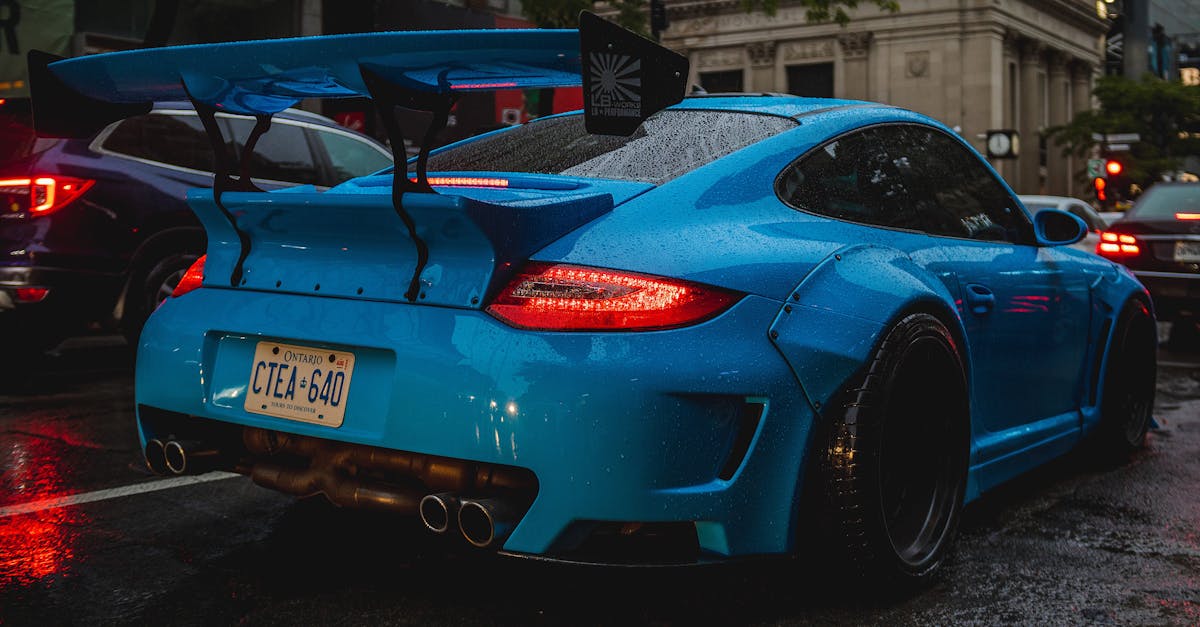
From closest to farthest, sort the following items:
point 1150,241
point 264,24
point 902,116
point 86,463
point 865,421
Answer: point 865,421 → point 902,116 → point 86,463 → point 1150,241 → point 264,24

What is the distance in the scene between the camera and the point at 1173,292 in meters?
9.98

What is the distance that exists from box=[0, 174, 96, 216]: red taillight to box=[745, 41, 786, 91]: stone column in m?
54.5

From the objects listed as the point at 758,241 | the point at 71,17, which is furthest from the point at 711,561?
the point at 71,17

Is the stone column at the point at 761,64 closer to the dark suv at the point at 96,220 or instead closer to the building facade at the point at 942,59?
the building facade at the point at 942,59

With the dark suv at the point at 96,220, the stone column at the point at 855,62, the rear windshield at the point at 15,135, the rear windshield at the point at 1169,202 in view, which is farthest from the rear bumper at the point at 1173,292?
the stone column at the point at 855,62

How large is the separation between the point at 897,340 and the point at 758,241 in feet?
1.53

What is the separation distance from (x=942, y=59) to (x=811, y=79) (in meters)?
7.27

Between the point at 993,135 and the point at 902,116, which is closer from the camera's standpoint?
the point at 902,116

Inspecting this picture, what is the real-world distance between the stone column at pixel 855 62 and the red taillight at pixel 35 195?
51.7 meters

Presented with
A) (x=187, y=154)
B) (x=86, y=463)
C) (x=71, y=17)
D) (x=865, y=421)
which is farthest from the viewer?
(x=71, y=17)

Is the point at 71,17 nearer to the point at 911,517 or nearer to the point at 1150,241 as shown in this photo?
the point at 1150,241

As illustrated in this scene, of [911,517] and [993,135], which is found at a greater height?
[993,135]

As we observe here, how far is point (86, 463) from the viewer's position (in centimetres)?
476

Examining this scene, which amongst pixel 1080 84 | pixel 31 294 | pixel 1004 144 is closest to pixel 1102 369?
pixel 31 294
